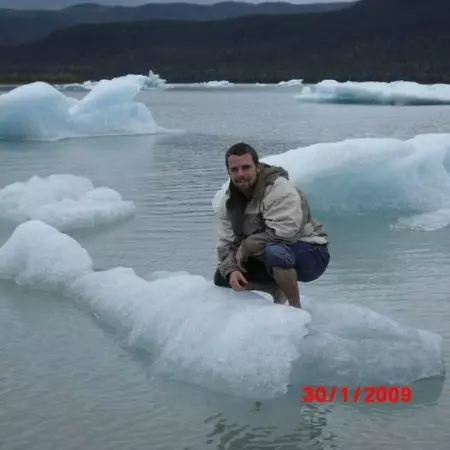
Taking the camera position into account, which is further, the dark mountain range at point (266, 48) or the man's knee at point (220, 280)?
the dark mountain range at point (266, 48)

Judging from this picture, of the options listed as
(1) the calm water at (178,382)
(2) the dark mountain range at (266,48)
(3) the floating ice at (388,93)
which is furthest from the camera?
(2) the dark mountain range at (266,48)

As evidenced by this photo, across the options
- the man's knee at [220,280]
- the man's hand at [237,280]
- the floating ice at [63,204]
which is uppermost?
the man's hand at [237,280]

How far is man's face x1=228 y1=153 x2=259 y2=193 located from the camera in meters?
3.53

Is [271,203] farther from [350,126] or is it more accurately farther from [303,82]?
[303,82]

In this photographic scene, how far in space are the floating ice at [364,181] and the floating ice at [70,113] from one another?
32.3 feet

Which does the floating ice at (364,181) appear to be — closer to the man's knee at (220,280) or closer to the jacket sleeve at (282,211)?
the man's knee at (220,280)

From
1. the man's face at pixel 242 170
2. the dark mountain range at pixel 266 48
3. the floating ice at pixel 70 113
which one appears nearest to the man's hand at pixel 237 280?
the man's face at pixel 242 170

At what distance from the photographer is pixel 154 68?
85.7m

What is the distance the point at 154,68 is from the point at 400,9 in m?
24.8

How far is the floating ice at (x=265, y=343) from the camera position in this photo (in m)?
3.42

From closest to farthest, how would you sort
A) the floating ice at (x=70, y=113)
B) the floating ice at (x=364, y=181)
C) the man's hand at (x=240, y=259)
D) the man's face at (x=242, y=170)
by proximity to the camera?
the man's face at (x=242, y=170) < the man's hand at (x=240, y=259) < the floating ice at (x=364, y=181) < the floating ice at (x=70, y=113)

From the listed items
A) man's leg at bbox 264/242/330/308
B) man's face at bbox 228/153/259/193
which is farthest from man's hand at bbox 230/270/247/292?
man's face at bbox 228/153/259/193
